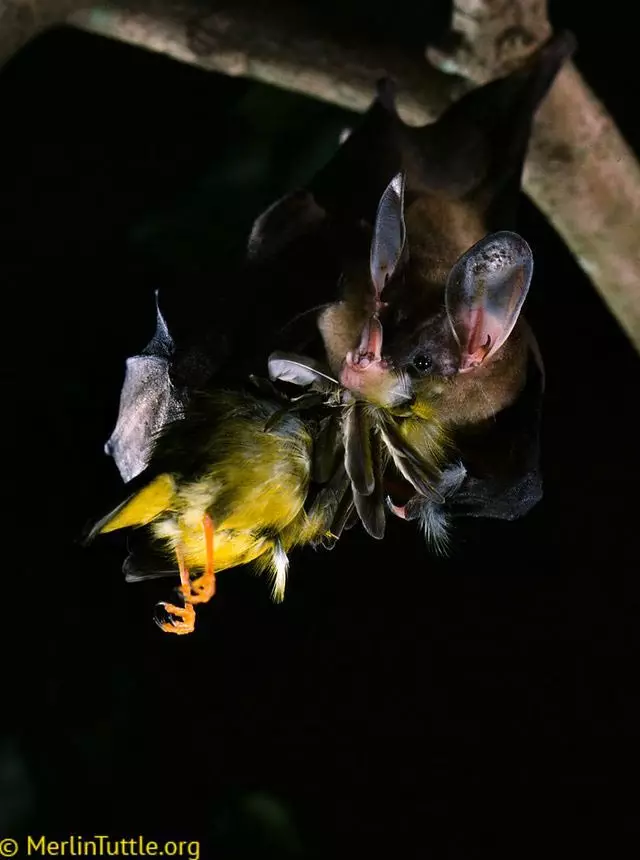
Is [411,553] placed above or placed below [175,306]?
below

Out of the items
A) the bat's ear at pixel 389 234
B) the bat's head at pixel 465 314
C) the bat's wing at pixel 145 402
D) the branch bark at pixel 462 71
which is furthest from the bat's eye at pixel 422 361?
the branch bark at pixel 462 71

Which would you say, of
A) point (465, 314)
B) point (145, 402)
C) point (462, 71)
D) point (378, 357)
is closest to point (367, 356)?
point (378, 357)

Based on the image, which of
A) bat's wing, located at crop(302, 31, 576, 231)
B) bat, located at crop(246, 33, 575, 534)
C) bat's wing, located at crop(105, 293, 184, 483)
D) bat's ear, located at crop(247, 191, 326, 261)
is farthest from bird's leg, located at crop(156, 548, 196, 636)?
bat's wing, located at crop(302, 31, 576, 231)

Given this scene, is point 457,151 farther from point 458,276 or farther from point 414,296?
point 458,276

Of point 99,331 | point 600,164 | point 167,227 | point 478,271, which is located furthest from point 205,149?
point 478,271

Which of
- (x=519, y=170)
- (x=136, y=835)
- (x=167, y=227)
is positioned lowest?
(x=136, y=835)

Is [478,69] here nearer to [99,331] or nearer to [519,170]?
[519,170]

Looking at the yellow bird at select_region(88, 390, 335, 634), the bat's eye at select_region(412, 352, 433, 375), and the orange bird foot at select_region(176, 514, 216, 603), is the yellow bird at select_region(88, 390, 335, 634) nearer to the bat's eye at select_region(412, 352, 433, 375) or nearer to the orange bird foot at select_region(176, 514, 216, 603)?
the orange bird foot at select_region(176, 514, 216, 603)

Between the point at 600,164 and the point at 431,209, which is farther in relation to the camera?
the point at 600,164
